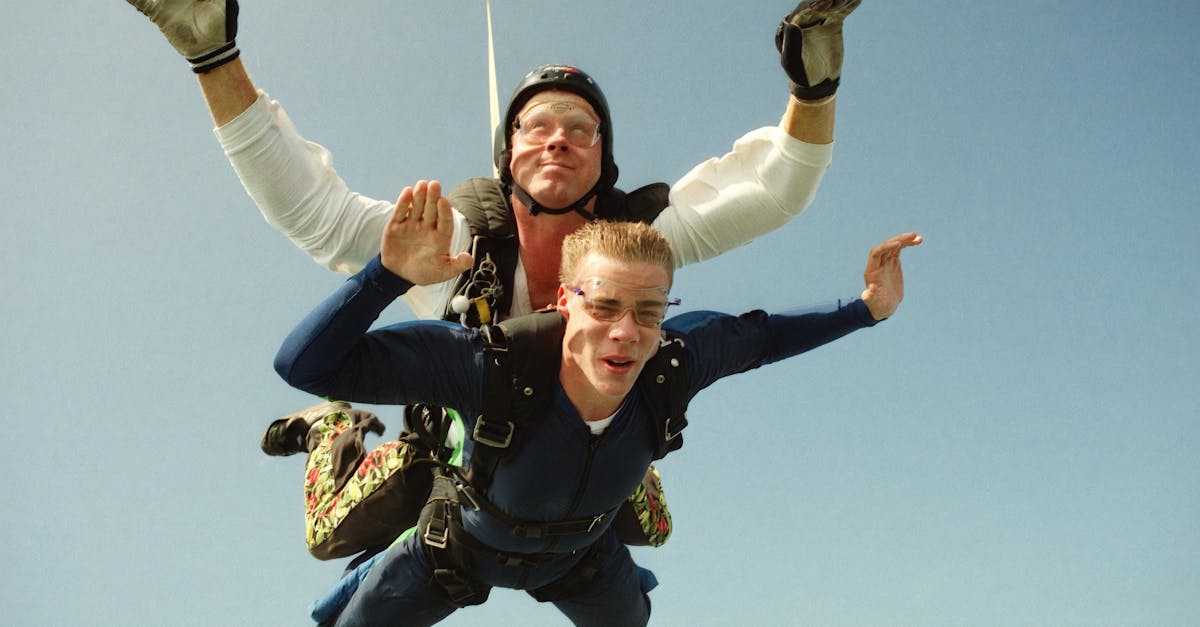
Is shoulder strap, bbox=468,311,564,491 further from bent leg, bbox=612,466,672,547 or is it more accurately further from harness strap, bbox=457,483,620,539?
bent leg, bbox=612,466,672,547

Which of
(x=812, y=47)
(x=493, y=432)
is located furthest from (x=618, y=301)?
(x=812, y=47)

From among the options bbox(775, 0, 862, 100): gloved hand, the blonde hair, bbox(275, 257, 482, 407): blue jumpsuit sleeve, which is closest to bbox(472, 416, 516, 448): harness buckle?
bbox(275, 257, 482, 407): blue jumpsuit sleeve

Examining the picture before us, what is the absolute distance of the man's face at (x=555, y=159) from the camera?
404 centimetres

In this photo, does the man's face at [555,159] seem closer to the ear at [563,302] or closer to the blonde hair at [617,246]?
the blonde hair at [617,246]

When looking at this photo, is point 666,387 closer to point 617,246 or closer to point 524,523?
point 617,246

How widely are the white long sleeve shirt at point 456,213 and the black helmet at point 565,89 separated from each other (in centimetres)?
32

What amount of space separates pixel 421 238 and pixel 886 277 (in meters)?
2.04

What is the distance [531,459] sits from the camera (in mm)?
3439

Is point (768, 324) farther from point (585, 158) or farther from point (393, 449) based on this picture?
point (393, 449)

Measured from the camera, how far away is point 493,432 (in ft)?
10.9

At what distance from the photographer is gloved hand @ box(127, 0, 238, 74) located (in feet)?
12.0

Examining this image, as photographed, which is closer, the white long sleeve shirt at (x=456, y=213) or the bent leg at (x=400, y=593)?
the white long sleeve shirt at (x=456, y=213)

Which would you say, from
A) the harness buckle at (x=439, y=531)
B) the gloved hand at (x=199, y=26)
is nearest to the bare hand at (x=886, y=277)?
the harness buckle at (x=439, y=531)

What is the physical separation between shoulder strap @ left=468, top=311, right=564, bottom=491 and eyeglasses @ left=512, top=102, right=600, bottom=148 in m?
1.07
